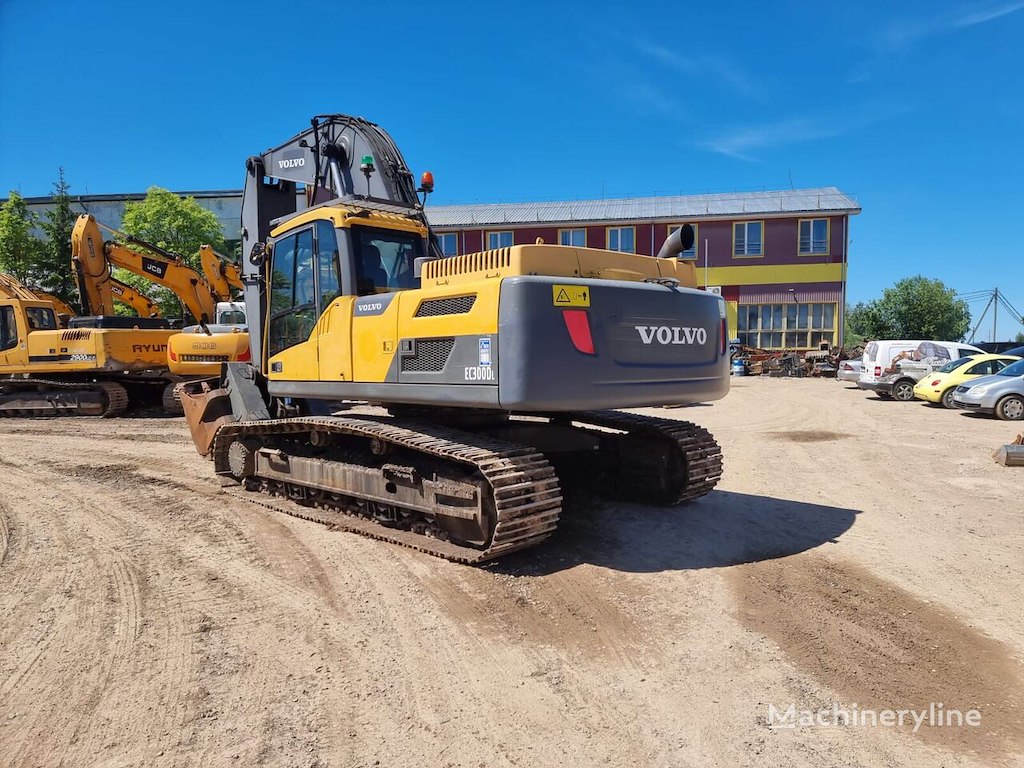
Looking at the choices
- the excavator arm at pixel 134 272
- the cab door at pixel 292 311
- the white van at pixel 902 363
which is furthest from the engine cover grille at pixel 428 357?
the white van at pixel 902 363

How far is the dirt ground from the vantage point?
9.52 feet

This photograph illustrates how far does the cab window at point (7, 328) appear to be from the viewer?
1535cm

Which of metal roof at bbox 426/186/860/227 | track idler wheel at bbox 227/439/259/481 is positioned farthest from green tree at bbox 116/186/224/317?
track idler wheel at bbox 227/439/259/481

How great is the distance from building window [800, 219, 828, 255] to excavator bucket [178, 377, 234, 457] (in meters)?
29.8

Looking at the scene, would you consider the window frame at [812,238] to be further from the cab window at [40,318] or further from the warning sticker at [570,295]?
the warning sticker at [570,295]

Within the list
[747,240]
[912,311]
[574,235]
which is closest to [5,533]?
[574,235]

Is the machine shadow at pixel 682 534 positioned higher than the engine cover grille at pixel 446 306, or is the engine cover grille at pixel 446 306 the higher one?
the engine cover grille at pixel 446 306

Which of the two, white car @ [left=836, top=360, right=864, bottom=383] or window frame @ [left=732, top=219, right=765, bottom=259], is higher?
window frame @ [left=732, top=219, right=765, bottom=259]

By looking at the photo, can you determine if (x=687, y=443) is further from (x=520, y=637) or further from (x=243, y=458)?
(x=243, y=458)

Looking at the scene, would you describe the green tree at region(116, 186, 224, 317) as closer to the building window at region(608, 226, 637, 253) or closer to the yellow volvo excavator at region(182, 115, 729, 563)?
the building window at region(608, 226, 637, 253)

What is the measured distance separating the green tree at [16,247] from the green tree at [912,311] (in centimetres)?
4569

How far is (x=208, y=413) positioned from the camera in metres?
8.09

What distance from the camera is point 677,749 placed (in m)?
2.84

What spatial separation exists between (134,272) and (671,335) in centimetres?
1589
